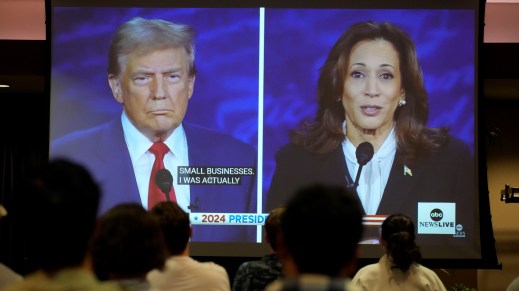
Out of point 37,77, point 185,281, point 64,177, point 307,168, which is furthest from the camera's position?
point 37,77

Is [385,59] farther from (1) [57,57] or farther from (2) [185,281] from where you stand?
Answer: (2) [185,281]

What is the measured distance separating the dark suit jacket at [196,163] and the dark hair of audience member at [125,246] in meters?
3.84

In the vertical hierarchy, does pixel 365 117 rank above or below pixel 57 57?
below

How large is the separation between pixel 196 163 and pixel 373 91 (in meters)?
1.28

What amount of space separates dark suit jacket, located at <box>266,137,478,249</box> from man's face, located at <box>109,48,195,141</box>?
0.77 meters

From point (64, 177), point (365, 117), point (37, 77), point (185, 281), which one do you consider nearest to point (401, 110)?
point (365, 117)

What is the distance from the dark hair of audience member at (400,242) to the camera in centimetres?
348

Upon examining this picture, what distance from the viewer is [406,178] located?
5.84 meters

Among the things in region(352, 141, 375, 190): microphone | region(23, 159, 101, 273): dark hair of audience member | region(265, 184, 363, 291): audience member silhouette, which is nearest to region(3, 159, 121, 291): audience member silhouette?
region(23, 159, 101, 273): dark hair of audience member

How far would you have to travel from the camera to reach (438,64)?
5.90 m

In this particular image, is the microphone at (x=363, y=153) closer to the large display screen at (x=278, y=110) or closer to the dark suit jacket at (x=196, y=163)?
the large display screen at (x=278, y=110)

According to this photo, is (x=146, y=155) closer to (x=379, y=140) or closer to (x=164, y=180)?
(x=164, y=180)

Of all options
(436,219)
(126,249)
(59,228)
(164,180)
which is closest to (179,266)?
(126,249)

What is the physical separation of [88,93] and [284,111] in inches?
52.6
